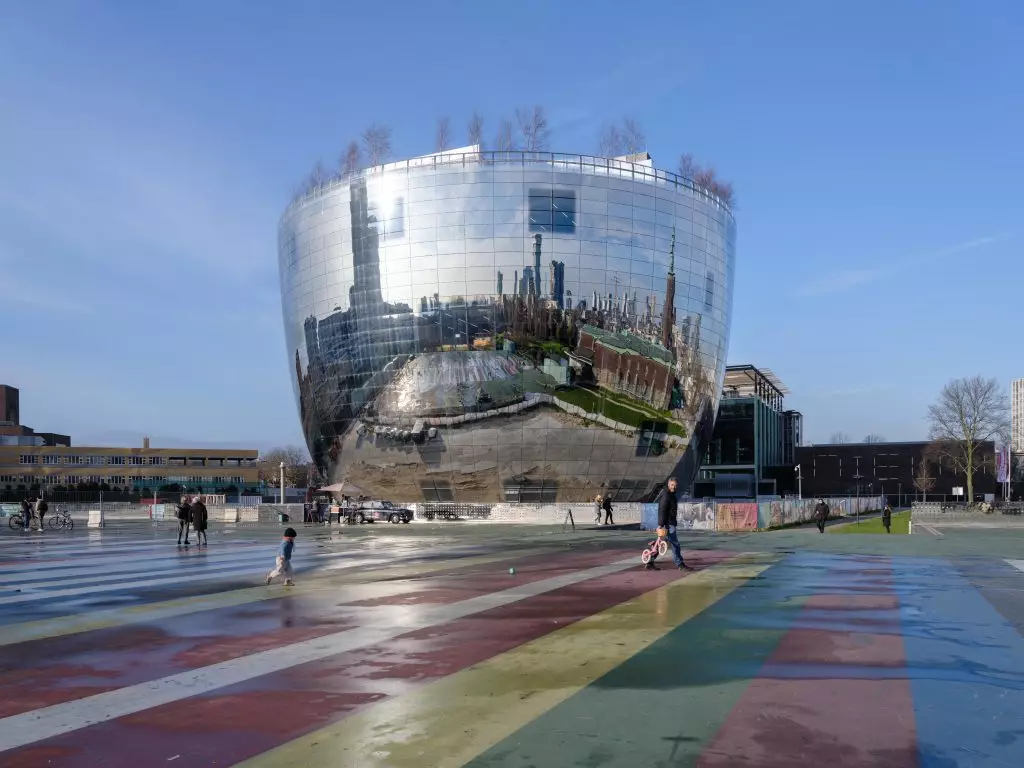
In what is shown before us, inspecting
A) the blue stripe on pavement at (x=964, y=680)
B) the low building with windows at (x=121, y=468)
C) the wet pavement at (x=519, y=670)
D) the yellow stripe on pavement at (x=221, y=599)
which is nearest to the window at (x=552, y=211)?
the yellow stripe on pavement at (x=221, y=599)

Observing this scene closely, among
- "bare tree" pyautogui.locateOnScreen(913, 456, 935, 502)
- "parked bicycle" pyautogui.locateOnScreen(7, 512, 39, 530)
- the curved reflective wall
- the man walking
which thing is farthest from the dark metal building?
the man walking

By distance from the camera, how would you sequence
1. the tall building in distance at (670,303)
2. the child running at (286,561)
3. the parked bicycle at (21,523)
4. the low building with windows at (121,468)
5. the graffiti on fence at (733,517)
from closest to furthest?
the child running at (286,561), the graffiti on fence at (733,517), the parked bicycle at (21,523), the tall building in distance at (670,303), the low building with windows at (121,468)

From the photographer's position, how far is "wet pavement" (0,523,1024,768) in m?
6.11

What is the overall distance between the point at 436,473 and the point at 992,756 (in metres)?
57.6

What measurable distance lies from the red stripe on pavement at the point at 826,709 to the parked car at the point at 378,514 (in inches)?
1736

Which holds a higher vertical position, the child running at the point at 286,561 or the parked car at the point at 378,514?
the child running at the point at 286,561

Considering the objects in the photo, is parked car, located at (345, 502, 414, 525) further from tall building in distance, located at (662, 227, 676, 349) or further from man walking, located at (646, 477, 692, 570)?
man walking, located at (646, 477, 692, 570)

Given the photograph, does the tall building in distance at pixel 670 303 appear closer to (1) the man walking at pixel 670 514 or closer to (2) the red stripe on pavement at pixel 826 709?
(1) the man walking at pixel 670 514

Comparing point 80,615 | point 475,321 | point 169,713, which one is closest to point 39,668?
point 169,713

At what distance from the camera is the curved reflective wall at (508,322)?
59.1 metres

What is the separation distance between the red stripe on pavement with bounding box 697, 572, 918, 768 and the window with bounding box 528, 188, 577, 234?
167ft

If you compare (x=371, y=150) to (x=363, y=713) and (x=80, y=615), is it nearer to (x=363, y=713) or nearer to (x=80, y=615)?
(x=80, y=615)

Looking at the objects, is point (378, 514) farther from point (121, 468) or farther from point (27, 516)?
point (121, 468)

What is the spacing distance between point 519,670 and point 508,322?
5026 cm
